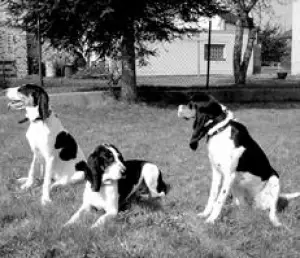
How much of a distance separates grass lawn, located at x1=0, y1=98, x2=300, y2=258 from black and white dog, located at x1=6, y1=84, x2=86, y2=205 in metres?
0.17

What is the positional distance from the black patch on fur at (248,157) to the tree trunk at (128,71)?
7.79m

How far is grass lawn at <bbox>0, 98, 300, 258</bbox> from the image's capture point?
140 inches

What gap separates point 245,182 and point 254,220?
364mm

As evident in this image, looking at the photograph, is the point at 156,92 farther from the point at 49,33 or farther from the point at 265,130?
the point at 265,130

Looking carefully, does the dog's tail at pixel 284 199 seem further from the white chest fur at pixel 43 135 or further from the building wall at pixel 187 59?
the building wall at pixel 187 59

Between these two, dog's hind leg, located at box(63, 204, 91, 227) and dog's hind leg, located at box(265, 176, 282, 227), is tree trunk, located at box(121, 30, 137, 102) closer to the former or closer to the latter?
dog's hind leg, located at box(63, 204, 91, 227)

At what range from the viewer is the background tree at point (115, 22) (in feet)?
34.0

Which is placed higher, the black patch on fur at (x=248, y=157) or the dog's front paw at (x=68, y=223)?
the black patch on fur at (x=248, y=157)

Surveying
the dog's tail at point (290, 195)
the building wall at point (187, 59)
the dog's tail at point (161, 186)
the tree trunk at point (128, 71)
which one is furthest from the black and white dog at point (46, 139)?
the building wall at point (187, 59)

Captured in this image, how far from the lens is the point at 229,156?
404 centimetres

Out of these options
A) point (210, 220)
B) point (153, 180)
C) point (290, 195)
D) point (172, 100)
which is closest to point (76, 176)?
point (153, 180)

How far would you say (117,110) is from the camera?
1139 cm

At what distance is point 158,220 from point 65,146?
162 cm

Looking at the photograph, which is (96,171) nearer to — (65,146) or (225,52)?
(65,146)
